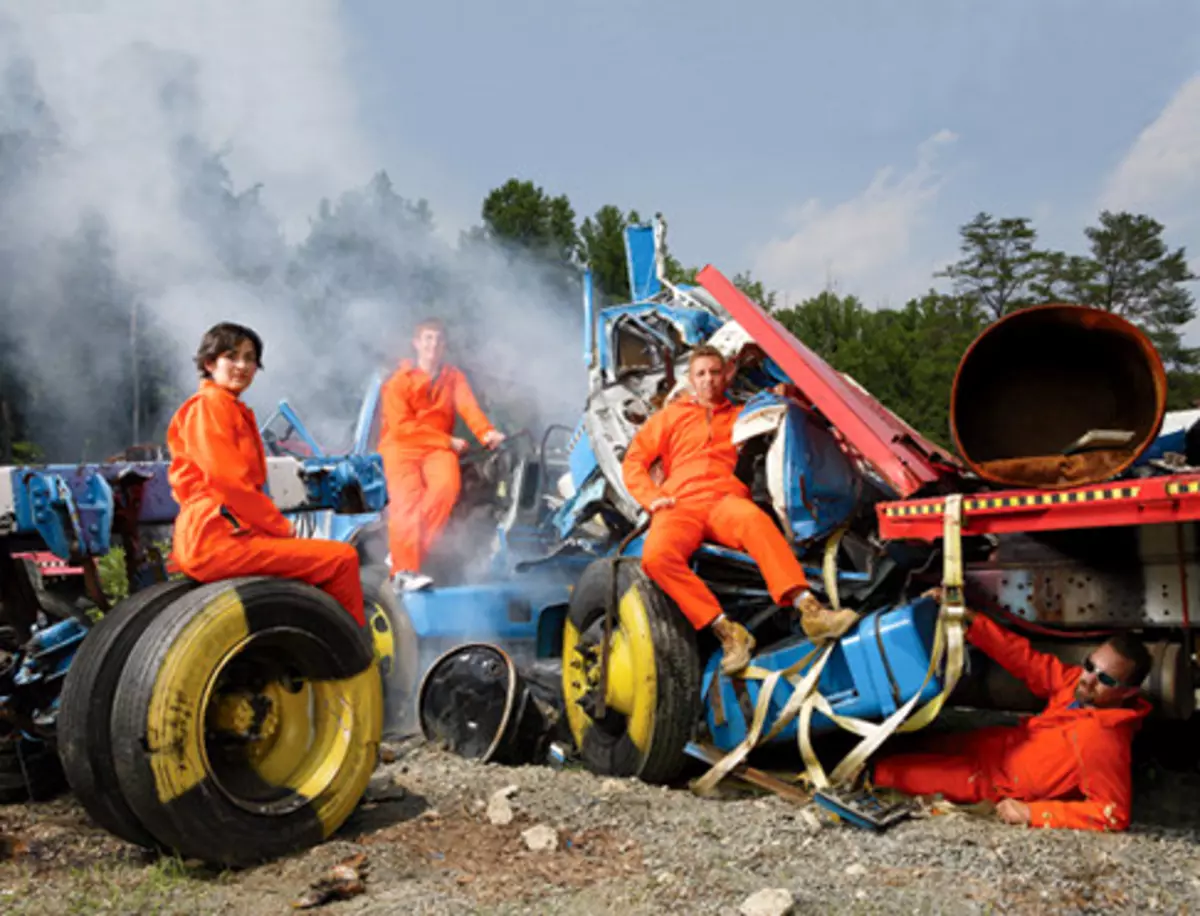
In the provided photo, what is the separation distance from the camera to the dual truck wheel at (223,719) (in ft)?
11.1

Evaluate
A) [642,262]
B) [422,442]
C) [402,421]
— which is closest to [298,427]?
[402,421]

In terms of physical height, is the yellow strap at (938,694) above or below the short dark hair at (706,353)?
below

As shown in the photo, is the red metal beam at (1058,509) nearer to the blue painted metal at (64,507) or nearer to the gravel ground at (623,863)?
the gravel ground at (623,863)

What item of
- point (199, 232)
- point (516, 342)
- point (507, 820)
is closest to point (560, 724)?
point (507, 820)

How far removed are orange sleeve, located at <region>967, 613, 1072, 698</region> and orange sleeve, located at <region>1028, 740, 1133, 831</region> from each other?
352 millimetres

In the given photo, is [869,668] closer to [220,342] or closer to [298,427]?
[220,342]

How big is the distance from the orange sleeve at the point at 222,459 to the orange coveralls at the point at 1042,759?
9.19 ft

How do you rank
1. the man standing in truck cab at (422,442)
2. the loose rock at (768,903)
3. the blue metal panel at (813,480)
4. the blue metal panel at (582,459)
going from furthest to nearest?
the man standing in truck cab at (422,442) < the blue metal panel at (582,459) < the blue metal panel at (813,480) < the loose rock at (768,903)

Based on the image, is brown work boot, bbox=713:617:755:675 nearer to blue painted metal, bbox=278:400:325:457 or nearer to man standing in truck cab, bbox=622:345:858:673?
man standing in truck cab, bbox=622:345:858:673

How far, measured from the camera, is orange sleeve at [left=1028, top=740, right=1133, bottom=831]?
13.1 ft

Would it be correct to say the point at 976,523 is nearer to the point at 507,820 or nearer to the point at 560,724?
the point at 507,820

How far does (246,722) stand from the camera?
3.75 meters

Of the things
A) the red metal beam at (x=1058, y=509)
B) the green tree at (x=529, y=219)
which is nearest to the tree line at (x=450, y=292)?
the green tree at (x=529, y=219)

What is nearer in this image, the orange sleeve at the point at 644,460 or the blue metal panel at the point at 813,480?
the blue metal panel at the point at 813,480
